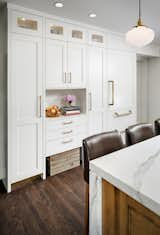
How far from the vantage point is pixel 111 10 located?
102 inches

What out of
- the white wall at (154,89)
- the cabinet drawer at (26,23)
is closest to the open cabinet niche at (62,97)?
the cabinet drawer at (26,23)

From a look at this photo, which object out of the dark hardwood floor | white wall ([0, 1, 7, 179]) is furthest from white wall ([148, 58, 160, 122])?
white wall ([0, 1, 7, 179])

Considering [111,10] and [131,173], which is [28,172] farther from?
[111,10]

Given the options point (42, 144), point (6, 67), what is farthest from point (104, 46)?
point (42, 144)

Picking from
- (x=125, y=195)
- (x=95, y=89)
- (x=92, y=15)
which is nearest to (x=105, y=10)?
(x=92, y=15)

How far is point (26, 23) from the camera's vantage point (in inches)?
100.0

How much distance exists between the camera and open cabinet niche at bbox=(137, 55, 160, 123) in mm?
4934

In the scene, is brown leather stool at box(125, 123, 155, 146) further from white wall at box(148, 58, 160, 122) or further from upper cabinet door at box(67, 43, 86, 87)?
white wall at box(148, 58, 160, 122)

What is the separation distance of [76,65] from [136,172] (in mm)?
2464

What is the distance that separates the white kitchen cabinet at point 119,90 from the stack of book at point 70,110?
25.7 inches

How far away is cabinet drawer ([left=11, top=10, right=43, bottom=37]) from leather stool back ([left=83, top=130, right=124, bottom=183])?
190cm

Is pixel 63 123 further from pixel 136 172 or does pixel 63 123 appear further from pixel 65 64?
pixel 136 172

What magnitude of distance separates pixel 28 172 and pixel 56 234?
44.1 inches

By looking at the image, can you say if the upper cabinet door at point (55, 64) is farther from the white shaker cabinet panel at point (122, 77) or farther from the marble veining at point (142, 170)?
the marble veining at point (142, 170)
